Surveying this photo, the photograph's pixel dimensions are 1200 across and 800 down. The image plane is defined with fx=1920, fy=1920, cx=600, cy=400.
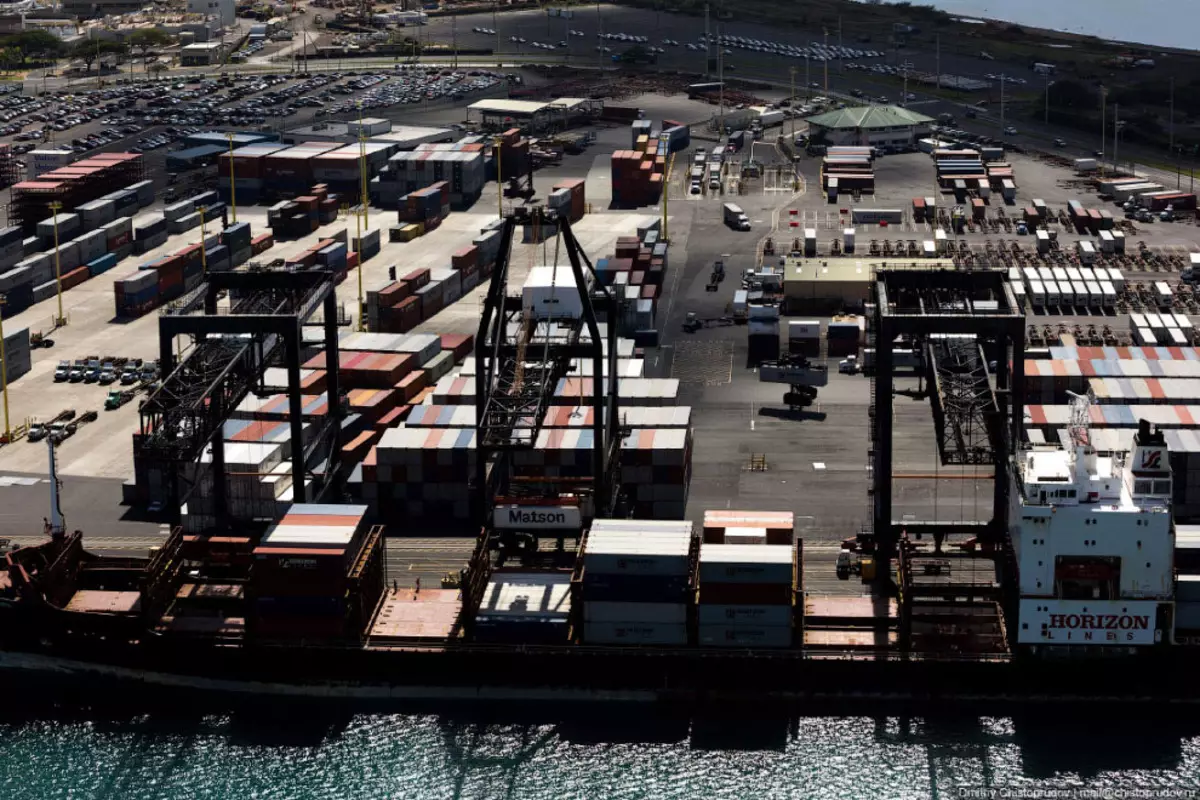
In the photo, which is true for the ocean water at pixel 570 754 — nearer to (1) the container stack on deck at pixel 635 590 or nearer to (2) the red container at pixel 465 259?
(1) the container stack on deck at pixel 635 590

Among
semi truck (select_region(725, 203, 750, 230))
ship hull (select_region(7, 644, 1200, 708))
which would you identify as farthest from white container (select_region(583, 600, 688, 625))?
semi truck (select_region(725, 203, 750, 230))

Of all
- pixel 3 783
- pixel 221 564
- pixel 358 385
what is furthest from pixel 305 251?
pixel 3 783

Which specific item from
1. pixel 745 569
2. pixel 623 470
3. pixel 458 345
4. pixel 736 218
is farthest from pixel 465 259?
pixel 745 569

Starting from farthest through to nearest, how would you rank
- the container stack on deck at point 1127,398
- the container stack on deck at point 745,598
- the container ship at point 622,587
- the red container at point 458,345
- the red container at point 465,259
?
1. the red container at point 465,259
2. the red container at point 458,345
3. the container stack on deck at point 1127,398
4. the container stack on deck at point 745,598
5. the container ship at point 622,587

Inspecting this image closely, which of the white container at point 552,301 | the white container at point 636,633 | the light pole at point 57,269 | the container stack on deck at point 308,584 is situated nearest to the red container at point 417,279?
the light pole at point 57,269

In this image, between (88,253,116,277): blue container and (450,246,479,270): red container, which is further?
(88,253,116,277): blue container

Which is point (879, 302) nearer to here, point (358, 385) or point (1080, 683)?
point (1080, 683)

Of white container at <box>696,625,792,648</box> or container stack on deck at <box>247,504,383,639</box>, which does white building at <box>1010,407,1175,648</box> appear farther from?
container stack on deck at <box>247,504,383,639</box>
